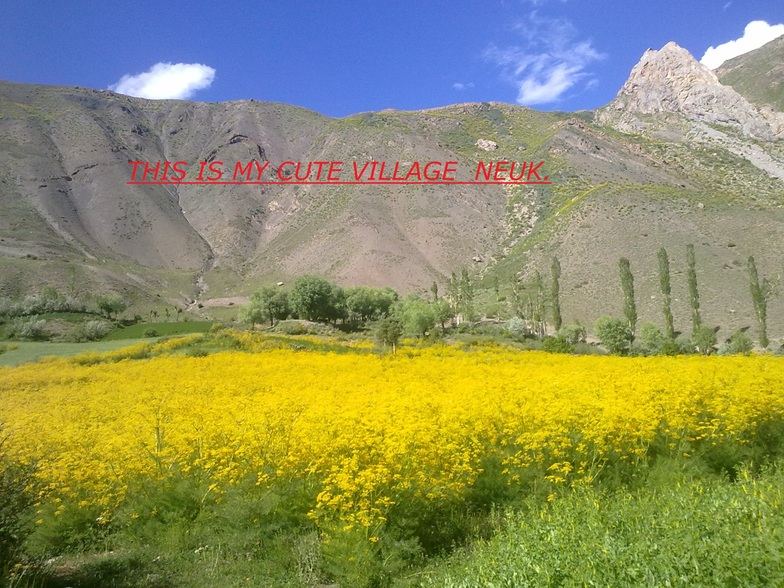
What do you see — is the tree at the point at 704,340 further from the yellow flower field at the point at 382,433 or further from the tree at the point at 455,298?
the yellow flower field at the point at 382,433

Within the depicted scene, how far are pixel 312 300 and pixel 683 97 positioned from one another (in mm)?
164922

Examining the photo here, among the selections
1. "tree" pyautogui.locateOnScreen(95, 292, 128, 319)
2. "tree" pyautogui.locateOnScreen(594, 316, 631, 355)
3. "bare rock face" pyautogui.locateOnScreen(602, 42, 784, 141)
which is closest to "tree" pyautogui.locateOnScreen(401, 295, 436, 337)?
"tree" pyautogui.locateOnScreen(594, 316, 631, 355)

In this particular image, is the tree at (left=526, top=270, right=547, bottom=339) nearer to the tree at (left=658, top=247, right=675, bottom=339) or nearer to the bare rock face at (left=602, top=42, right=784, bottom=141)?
the tree at (left=658, top=247, right=675, bottom=339)

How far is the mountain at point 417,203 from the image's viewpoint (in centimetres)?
7450

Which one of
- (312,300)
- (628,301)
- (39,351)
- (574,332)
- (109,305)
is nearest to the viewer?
(39,351)

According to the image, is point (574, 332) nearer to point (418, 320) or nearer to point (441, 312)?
point (441, 312)

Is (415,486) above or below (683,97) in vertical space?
below

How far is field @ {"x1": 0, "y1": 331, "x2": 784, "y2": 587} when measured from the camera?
18.5ft

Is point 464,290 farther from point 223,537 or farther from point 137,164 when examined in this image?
point 137,164

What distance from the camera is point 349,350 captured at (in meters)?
30.2

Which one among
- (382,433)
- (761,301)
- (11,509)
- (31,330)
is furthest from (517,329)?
(11,509)

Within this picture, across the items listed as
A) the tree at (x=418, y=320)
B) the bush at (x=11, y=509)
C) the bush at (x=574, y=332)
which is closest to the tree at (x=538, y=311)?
the bush at (x=574, y=332)

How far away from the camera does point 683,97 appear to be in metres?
168

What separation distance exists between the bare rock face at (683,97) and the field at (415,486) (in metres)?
185
